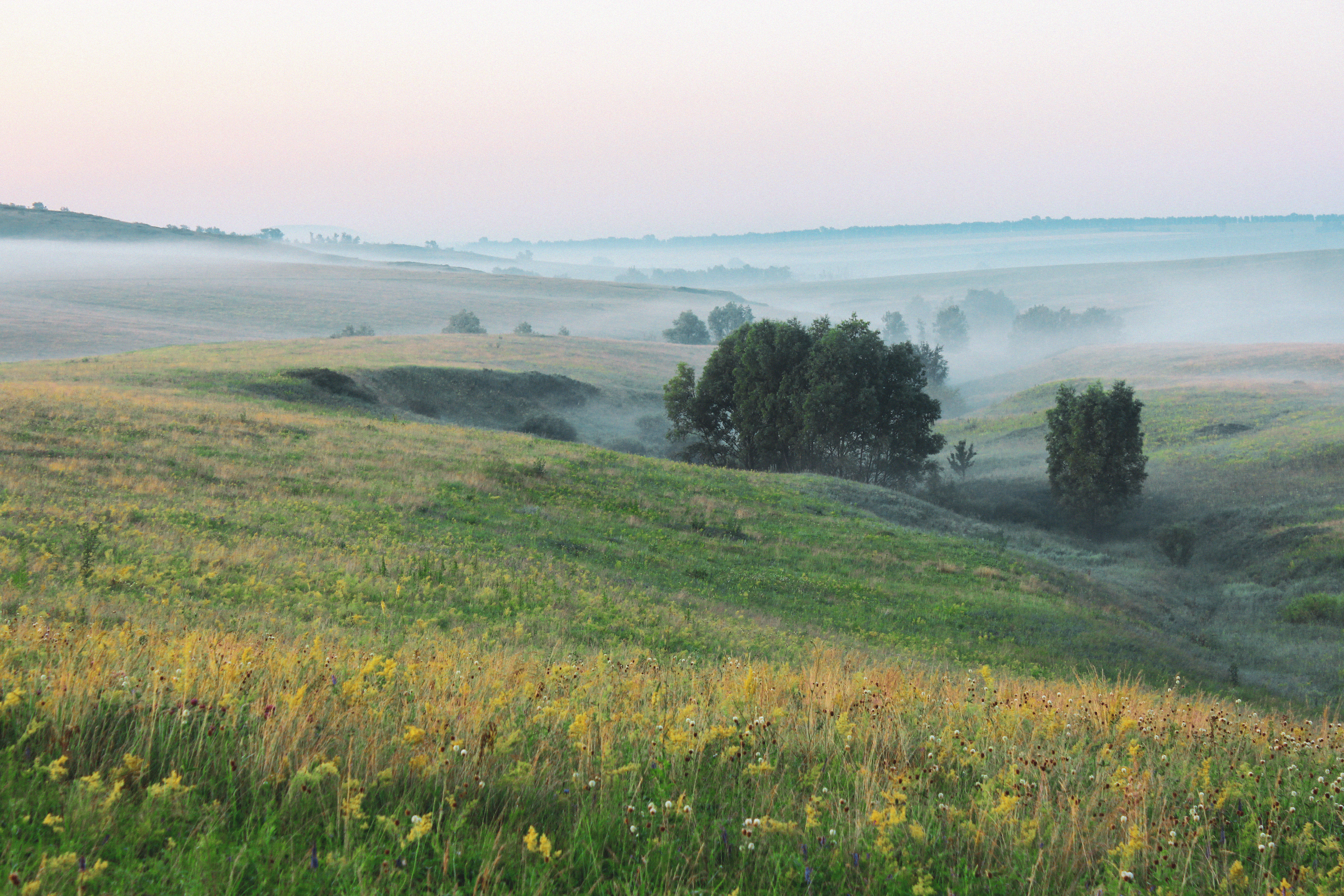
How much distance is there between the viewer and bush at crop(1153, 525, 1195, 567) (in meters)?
38.1

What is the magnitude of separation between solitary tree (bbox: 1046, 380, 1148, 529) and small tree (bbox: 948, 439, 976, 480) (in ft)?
31.7

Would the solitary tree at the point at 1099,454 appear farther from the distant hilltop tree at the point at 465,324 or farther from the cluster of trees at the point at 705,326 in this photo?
the distant hilltop tree at the point at 465,324

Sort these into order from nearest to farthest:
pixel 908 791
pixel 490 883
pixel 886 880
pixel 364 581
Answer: pixel 490 883
pixel 886 880
pixel 908 791
pixel 364 581

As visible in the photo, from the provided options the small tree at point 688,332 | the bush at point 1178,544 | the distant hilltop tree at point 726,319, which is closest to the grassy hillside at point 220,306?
the small tree at point 688,332

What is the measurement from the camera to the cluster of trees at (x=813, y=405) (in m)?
52.2

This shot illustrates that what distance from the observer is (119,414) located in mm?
26719

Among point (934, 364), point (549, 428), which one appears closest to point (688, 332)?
point (934, 364)

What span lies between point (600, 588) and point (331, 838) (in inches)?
485

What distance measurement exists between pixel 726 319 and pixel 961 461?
394 feet

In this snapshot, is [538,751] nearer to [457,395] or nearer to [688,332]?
[457,395]

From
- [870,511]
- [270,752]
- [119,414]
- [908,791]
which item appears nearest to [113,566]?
[270,752]

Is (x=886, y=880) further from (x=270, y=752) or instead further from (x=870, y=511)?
(x=870, y=511)

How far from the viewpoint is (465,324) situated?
12169cm

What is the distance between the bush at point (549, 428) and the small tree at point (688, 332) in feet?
300
